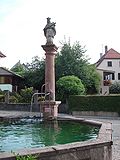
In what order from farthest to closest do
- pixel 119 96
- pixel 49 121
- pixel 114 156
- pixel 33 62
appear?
pixel 33 62 → pixel 119 96 → pixel 49 121 → pixel 114 156

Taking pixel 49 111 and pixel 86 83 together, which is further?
pixel 86 83

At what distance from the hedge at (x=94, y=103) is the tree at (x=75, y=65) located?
6681 millimetres

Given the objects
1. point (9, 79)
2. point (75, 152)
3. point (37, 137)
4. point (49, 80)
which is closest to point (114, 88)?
point (9, 79)

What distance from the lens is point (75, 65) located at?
39281mm

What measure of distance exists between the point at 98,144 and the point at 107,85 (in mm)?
47816

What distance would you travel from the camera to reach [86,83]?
3969cm

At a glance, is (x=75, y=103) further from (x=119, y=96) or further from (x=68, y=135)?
(x=68, y=135)

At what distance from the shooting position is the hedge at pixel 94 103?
3156 centimetres

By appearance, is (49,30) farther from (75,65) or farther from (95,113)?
(75,65)

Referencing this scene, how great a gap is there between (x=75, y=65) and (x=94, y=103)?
835 centimetres

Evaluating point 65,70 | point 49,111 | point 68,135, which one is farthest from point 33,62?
point 68,135

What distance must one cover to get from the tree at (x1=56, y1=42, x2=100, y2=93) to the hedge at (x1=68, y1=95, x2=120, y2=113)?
6.68 metres

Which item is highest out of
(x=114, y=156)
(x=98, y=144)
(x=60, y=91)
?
(x=60, y=91)

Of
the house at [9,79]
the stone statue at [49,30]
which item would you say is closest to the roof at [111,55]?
the house at [9,79]
